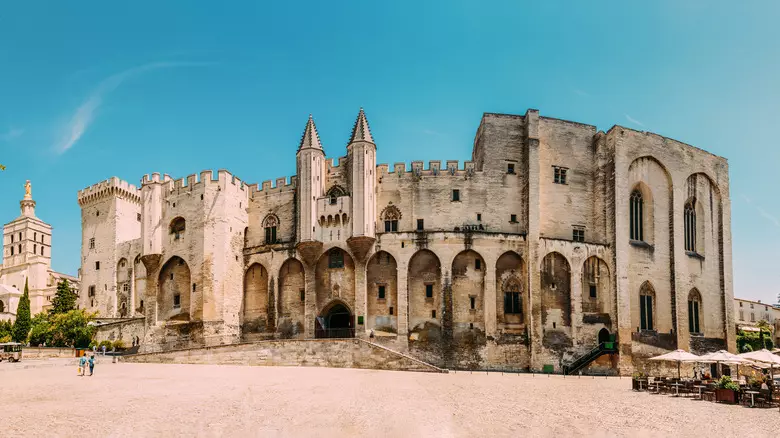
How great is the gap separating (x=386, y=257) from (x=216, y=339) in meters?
12.6

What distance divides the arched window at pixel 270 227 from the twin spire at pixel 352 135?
5.72 metres

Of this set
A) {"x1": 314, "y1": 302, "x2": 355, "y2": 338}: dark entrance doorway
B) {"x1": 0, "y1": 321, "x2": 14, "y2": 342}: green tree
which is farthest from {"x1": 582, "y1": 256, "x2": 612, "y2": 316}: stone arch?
{"x1": 0, "y1": 321, "x2": 14, "y2": 342}: green tree

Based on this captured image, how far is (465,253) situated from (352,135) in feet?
37.8

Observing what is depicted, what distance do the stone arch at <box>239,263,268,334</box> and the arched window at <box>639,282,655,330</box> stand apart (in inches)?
1040

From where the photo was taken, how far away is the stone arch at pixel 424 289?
43219 millimetres

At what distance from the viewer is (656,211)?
47250 mm

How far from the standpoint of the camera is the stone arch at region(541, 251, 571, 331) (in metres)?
43.2

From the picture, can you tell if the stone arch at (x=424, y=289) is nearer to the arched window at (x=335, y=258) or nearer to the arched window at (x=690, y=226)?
the arched window at (x=335, y=258)

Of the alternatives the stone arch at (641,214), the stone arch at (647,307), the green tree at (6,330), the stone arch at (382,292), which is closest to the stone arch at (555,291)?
the stone arch at (647,307)

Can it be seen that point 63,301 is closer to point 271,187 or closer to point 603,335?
point 271,187

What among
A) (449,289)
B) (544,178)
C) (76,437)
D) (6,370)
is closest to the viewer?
(76,437)

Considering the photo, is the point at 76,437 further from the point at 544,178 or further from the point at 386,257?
the point at 544,178

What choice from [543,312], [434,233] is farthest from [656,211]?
Result: [434,233]

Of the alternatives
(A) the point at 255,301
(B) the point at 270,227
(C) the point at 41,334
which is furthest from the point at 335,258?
(C) the point at 41,334
